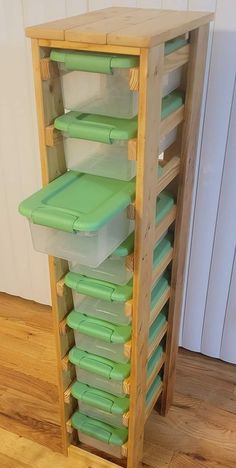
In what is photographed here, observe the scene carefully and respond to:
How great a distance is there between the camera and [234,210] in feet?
5.09

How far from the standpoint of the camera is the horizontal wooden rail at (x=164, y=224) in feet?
3.85

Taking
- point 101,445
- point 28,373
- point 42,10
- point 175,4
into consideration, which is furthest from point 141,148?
point 28,373

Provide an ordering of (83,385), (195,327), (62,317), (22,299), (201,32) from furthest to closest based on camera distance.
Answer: (22,299) < (195,327) < (83,385) < (62,317) < (201,32)

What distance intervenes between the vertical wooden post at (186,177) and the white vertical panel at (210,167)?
19cm

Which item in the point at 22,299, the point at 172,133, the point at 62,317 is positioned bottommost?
the point at 22,299

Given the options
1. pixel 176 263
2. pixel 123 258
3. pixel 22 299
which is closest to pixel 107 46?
pixel 123 258

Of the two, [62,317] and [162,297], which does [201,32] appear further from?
[62,317]

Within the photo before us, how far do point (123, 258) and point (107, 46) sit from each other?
1.62 ft

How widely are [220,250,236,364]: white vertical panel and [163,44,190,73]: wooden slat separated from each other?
32.6 inches

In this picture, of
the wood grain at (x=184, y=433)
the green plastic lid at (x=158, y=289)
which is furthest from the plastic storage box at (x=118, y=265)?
the wood grain at (x=184, y=433)

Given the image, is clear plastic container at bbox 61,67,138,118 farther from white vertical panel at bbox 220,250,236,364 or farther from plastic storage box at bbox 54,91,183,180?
white vertical panel at bbox 220,250,236,364

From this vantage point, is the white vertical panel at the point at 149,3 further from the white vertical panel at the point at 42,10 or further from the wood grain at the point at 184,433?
the wood grain at the point at 184,433

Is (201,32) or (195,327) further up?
(201,32)

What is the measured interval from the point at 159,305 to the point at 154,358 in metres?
0.24
